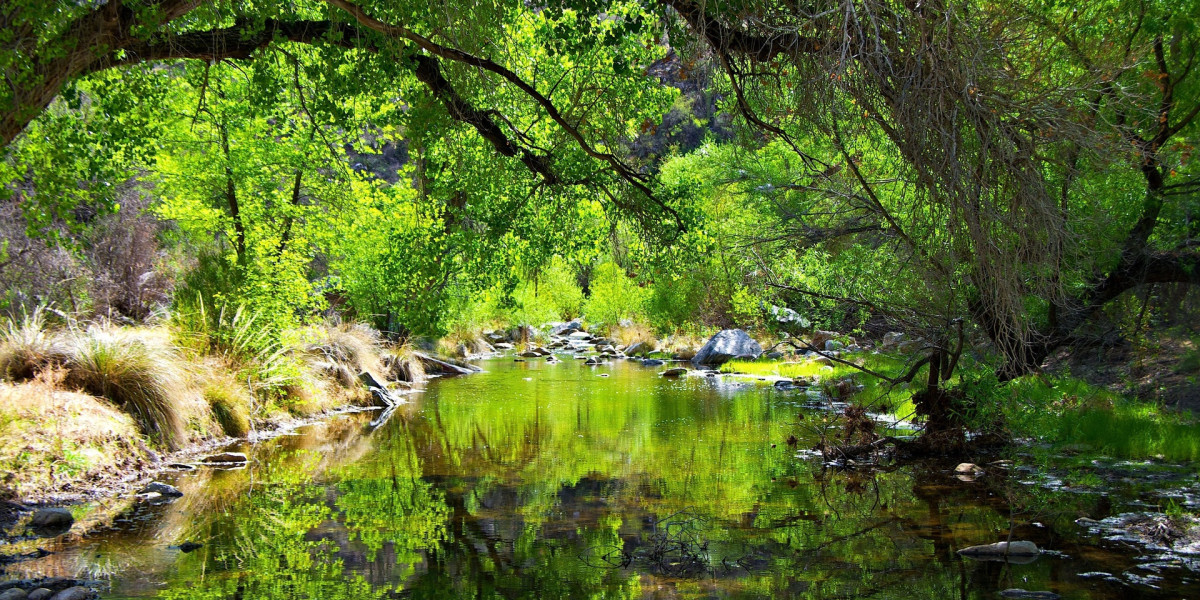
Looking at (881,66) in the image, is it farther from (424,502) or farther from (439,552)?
(424,502)

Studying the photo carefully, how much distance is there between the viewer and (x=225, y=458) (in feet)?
32.2

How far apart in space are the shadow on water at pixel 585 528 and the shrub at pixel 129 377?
110 centimetres

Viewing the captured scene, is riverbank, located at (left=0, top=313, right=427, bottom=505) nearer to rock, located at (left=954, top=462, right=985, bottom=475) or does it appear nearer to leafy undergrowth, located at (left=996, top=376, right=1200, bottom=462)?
rock, located at (left=954, top=462, right=985, bottom=475)

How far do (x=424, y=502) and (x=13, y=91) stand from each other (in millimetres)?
4667

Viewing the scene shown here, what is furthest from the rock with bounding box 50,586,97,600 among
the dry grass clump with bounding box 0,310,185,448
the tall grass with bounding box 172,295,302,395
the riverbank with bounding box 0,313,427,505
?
the tall grass with bounding box 172,295,302,395

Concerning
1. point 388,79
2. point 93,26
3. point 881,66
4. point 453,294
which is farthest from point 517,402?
point 881,66

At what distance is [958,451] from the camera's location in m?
9.57

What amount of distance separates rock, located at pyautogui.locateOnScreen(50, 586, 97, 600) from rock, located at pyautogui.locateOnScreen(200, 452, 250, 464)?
477cm

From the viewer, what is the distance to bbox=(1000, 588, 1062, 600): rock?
509 cm

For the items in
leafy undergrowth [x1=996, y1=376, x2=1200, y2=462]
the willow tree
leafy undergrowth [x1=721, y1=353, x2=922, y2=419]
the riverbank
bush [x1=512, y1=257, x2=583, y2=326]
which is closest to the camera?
the willow tree

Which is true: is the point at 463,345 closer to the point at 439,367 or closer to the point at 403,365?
the point at 439,367

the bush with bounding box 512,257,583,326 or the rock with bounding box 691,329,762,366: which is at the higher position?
the bush with bounding box 512,257,583,326

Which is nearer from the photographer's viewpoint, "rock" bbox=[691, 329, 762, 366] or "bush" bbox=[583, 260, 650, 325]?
"rock" bbox=[691, 329, 762, 366]

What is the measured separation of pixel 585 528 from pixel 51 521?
169 inches
